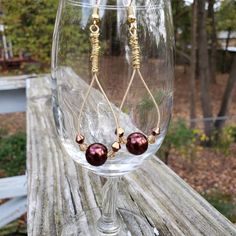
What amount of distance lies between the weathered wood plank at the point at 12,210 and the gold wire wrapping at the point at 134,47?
76 centimetres

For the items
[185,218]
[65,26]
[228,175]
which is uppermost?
[65,26]

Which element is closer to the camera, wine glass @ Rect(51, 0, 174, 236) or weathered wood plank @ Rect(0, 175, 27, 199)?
wine glass @ Rect(51, 0, 174, 236)

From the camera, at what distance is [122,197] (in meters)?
0.66

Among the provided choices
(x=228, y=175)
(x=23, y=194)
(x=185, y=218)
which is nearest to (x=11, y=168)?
(x=23, y=194)

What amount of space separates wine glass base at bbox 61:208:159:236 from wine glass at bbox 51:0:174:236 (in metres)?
0.11

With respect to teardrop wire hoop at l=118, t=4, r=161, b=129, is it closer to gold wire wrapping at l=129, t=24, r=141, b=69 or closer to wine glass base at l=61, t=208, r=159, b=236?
gold wire wrapping at l=129, t=24, r=141, b=69

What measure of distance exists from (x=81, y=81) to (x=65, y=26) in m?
0.07

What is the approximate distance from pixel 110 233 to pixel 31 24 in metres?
2.61

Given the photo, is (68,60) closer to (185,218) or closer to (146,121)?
(146,121)

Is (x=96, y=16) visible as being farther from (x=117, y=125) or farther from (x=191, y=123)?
(x=191, y=123)

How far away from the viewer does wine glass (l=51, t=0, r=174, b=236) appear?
1.46 ft

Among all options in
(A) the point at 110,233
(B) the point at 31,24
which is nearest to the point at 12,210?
(A) the point at 110,233

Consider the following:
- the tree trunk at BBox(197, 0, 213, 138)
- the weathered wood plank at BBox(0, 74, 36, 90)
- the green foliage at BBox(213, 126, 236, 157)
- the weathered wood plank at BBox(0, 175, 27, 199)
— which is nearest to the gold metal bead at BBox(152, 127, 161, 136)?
the weathered wood plank at BBox(0, 175, 27, 199)

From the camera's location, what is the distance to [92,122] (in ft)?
1.66
